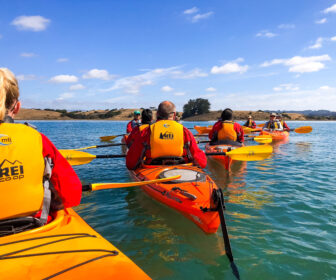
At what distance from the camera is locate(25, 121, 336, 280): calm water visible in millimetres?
3455

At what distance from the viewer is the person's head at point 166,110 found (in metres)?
5.46

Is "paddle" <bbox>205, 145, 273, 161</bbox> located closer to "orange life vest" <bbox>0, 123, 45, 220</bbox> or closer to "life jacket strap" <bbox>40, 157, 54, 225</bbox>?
"life jacket strap" <bbox>40, 157, 54, 225</bbox>

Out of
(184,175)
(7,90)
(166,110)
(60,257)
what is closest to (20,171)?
(7,90)

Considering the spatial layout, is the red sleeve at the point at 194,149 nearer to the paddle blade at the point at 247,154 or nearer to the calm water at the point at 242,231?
the calm water at the point at 242,231

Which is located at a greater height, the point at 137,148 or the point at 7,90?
the point at 7,90

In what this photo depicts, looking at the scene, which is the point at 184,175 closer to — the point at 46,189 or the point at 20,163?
the point at 46,189

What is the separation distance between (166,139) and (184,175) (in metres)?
0.94

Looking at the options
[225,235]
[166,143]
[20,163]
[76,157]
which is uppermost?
[20,163]

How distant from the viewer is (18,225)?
215cm

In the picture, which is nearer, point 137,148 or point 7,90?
point 7,90

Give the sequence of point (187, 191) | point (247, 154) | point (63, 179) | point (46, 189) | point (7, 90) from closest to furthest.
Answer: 1. point (7, 90)
2. point (46, 189)
3. point (63, 179)
4. point (187, 191)
5. point (247, 154)

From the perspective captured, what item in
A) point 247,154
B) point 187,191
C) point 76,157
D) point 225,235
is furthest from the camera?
point 247,154

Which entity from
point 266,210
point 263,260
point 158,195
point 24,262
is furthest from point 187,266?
point 266,210

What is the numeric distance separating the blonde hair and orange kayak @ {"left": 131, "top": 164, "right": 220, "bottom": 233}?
2.82m
